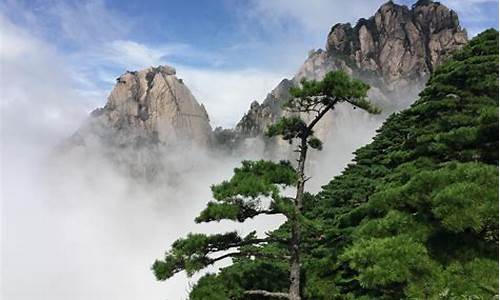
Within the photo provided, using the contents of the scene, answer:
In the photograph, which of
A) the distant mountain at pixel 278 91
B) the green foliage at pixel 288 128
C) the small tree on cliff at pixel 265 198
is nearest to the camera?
the small tree on cliff at pixel 265 198

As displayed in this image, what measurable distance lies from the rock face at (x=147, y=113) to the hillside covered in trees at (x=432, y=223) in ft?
428

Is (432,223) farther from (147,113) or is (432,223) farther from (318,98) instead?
(147,113)

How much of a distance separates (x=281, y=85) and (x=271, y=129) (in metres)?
127

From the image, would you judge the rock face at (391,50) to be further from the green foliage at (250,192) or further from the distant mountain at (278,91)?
the green foliage at (250,192)

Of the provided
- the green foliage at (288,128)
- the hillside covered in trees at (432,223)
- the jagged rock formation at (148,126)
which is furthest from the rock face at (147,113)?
the green foliage at (288,128)

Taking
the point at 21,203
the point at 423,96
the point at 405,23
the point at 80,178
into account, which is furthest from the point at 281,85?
the point at 423,96

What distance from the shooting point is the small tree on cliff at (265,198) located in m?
11.3

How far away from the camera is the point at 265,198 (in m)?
11.4

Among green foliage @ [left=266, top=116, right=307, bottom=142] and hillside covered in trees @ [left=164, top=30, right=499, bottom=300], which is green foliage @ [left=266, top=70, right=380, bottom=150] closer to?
green foliage @ [left=266, top=116, right=307, bottom=142]

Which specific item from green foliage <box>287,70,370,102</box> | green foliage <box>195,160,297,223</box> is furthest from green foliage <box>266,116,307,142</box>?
green foliage <box>195,160,297,223</box>

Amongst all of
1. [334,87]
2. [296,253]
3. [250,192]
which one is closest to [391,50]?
[334,87]

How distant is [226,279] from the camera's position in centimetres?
1214

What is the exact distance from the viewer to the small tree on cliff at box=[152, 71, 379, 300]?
1129 cm

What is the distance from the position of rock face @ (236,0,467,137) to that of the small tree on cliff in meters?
111
